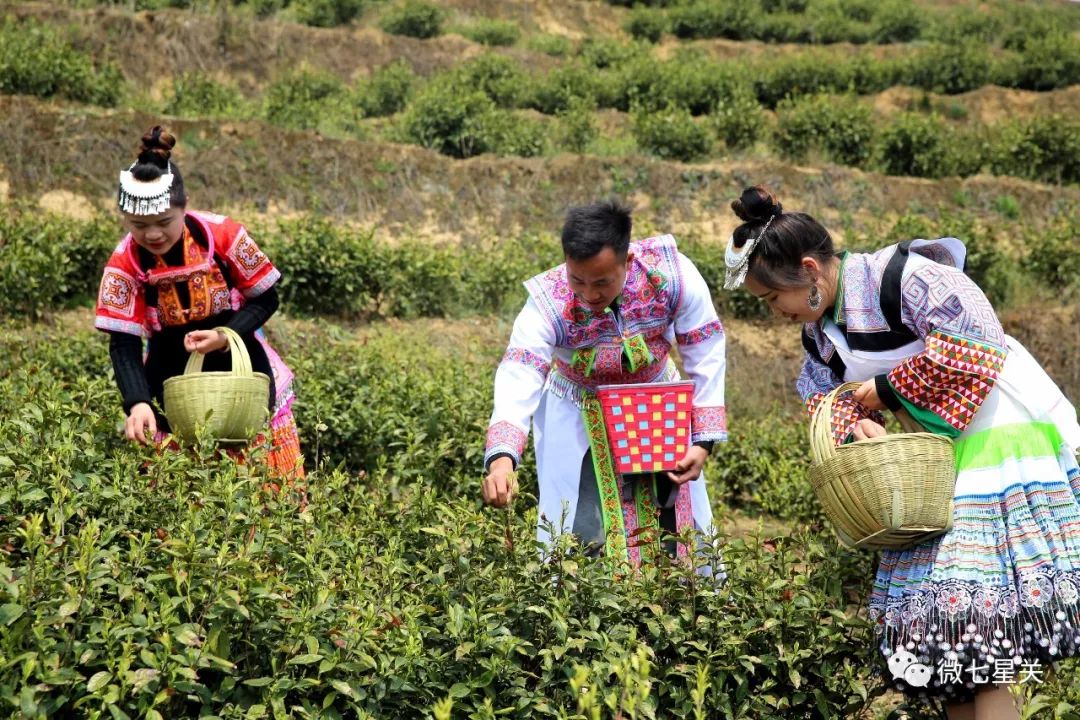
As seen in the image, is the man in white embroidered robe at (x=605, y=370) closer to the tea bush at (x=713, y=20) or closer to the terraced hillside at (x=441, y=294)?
the terraced hillside at (x=441, y=294)

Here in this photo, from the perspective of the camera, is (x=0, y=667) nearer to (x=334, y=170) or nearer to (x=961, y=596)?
(x=961, y=596)

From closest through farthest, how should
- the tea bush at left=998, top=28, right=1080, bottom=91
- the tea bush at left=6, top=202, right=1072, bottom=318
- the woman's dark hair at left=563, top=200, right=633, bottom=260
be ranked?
1. the woman's dark hair at left=563, top=200, right=633, bottom=260
2. the tea bush at left=6, top=202, right=1072, bottom=318
3. the tea bush at left=998, top=28, right=1080, bottom=91

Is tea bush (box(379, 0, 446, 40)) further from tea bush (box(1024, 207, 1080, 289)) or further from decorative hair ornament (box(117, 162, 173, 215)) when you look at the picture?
decorative hair ornament (box(117, 162, 173, 215))

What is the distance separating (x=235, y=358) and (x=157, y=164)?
620 mm

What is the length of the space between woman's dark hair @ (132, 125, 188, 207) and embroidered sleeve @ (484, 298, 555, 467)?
1118 millimetres

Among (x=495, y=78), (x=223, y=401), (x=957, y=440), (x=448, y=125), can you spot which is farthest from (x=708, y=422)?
(x=495, y=78)

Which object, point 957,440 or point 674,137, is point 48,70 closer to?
point 674,137

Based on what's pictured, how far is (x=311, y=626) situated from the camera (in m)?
2.32

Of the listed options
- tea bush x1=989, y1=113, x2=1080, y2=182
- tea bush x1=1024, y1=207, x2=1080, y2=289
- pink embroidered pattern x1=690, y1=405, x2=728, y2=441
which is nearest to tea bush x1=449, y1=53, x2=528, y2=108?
tea bush x1=989, y1=113, x2=1080, y2=182

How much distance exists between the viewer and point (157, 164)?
3.34 metres

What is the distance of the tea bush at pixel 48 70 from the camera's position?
33.1 ft

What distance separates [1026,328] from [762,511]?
355 centimetres

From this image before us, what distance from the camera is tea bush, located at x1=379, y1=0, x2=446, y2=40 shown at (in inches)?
692

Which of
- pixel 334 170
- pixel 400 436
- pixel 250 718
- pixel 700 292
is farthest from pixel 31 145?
pixel 250 718
